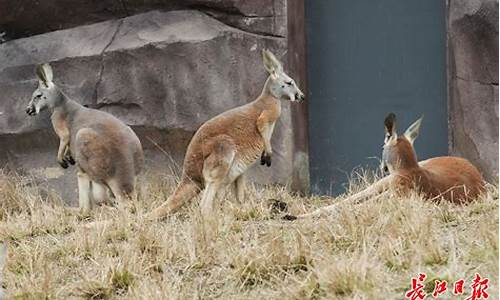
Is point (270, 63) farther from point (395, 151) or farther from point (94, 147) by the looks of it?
point (94, 147)

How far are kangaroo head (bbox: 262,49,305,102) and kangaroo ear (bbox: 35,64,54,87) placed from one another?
1.91 m

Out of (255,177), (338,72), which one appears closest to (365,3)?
(338,72)

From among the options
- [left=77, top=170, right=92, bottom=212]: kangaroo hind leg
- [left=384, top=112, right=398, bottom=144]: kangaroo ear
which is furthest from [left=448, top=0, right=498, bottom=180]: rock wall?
[left=77, top=170, right=92, bottom=212]: kangaroo hind leg

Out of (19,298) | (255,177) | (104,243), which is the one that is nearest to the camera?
(19,298)

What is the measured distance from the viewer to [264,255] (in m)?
5.06

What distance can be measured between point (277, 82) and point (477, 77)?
168cm

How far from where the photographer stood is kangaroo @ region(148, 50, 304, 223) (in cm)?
712

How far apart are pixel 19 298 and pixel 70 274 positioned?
0.54 m

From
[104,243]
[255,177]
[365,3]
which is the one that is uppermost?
[365,3]

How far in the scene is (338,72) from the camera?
8.88 m

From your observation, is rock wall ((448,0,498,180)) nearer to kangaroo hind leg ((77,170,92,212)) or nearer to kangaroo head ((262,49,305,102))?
kangaroo head ((262,49,305,102))

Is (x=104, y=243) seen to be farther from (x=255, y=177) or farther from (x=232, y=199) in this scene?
(x=255, y=177)

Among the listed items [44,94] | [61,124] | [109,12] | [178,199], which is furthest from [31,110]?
[178,199]

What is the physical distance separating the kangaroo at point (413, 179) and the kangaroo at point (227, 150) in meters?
0.78
